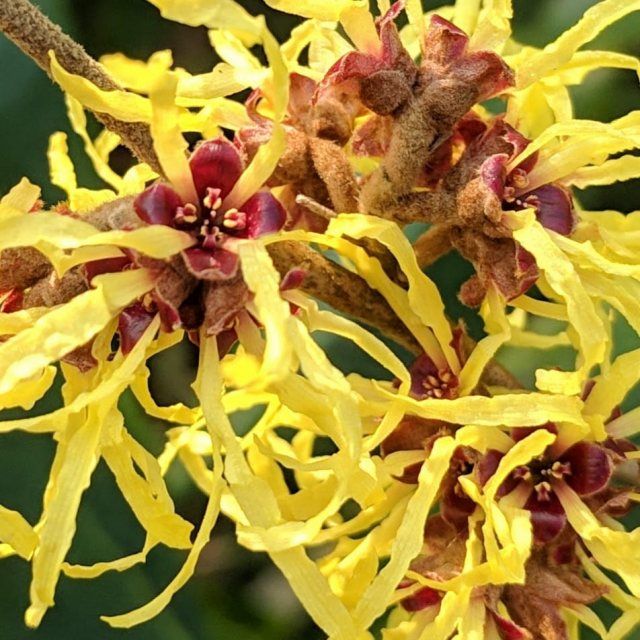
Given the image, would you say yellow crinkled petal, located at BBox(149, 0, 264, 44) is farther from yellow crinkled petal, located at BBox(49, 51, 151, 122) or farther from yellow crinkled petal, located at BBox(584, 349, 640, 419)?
yellow crinkled petal, located at BBox(584, 349, 640, 419)

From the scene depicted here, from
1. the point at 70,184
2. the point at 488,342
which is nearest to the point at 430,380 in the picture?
the point at 488,342

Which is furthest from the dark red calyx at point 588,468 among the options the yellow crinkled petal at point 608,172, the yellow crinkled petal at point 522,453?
the yellow crinkled petal at point 608,172

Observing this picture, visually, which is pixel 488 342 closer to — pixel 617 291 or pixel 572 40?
pixel 617 291

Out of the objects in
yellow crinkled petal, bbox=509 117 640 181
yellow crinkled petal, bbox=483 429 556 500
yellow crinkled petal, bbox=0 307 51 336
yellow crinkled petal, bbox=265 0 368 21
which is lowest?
yellow crinkled petal, bbox=483 429 556 500

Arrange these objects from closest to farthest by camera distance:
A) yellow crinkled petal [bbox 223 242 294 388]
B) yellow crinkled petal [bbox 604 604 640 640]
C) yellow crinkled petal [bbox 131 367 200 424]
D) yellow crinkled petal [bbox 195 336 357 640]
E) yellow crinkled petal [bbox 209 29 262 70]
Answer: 1. yellow crinkled petal [bbox 223 242 294 388]
2. yellow crinkled petal [bbox 195 336 357 640]
3. yellow crinkled petal [bbox 131 367 200 424]
4. yellow crinkled petal [bbox 604 604 640 640]
5. yellow crinkled petal [bbox 209 29 262 70]

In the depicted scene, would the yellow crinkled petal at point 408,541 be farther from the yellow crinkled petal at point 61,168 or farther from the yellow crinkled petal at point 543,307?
the yellow crinkled petal at point 61,168

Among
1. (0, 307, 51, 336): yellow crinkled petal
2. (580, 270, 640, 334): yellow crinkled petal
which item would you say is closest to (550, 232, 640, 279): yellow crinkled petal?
(580, 270, 640, 334): yellow crinkled petal
